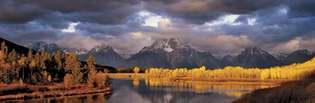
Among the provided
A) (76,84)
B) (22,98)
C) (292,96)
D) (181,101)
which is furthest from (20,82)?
(292,96)

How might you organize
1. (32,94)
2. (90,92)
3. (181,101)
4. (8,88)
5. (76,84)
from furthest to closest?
(76,84), (90,92), (8,88), (32,94), (181,101)

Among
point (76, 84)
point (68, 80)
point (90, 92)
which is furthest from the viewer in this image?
point (76, 84)

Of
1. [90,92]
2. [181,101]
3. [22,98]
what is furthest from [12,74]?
[181,101]

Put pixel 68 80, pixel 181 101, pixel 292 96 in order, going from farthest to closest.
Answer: pixel 68 80 → pixel 181 101 → pixel 292 96

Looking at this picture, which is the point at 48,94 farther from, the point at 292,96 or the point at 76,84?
the point at 292,96

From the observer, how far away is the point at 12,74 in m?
187

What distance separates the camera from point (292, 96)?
54781 mm

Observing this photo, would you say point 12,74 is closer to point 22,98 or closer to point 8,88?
point 8,88

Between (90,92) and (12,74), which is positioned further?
(12,74)

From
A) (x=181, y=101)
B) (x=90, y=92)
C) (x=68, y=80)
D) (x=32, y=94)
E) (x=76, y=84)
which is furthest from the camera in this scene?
(x=76, y=84)

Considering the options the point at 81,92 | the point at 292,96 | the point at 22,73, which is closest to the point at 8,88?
the point at 81,92

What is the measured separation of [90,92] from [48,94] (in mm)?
23486

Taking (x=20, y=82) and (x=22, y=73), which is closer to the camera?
(x=20, y=82)

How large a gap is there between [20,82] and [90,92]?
3014 cm
